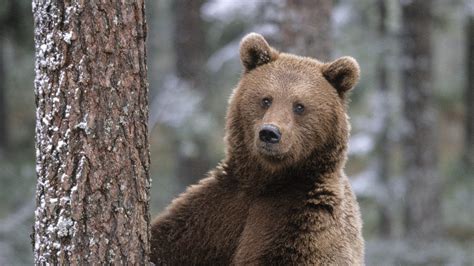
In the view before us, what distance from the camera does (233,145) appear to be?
4.73 metres

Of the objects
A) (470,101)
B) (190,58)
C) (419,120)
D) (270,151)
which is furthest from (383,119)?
(270,151)

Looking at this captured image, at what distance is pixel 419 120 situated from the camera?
12.6 meters

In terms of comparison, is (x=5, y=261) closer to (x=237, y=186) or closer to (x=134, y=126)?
(x=237, y=186)

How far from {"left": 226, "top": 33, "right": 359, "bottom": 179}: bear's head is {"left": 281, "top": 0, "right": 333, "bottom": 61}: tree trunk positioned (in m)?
2.36

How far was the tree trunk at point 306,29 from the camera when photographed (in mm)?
7173

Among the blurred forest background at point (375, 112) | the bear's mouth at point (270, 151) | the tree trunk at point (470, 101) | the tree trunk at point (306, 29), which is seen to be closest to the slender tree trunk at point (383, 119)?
the blurred forest background at point (375, 112)

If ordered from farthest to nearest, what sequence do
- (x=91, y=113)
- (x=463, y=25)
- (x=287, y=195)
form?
(x=463, y=25)
(x=287, y=195)
(x=91, y=113)

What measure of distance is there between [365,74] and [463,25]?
5.46 m

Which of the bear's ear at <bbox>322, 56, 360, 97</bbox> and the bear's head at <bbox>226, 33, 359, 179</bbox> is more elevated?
the bear's ear at <bbox>322, 56, 360, 97</bbox>

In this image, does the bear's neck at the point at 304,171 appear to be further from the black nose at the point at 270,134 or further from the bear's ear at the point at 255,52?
the bear's ear at the point at 255,52

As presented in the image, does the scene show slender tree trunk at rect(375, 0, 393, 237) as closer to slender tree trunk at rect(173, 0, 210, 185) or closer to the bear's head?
slender tree trunk at rect(173, 0, 210, 185)

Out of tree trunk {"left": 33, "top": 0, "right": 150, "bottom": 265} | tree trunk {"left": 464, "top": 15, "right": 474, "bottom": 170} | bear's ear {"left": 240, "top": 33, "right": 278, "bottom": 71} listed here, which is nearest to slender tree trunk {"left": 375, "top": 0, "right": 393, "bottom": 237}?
tree trunk {"left": 464, "top": 15, "right": 474, "bottom": 170}

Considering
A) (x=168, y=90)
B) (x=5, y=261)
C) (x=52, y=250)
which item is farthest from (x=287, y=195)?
(x=168, y=90)

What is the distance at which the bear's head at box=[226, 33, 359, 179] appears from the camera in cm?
443
